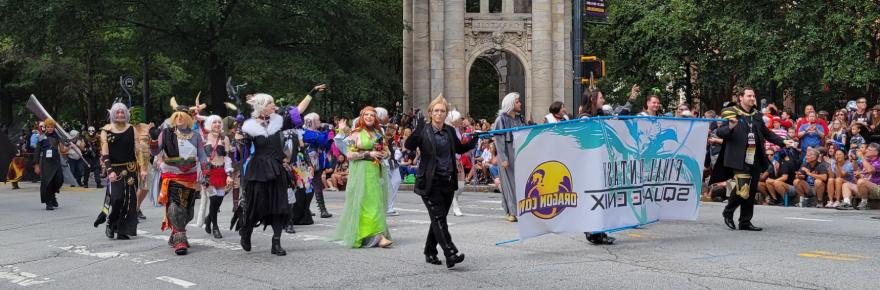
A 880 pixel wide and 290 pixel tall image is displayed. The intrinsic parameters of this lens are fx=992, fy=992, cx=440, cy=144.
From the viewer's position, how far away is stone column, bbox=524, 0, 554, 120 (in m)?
36.9

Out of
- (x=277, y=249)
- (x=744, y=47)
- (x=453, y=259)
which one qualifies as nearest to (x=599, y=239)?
(x=453, y=259)

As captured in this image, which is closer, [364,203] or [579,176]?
[579,176]

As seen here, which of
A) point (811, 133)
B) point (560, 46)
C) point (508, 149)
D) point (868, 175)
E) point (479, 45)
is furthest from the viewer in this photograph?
point (560, 46)

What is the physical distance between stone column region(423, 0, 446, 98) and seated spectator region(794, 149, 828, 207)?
19.5 metres

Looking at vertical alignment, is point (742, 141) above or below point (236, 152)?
above

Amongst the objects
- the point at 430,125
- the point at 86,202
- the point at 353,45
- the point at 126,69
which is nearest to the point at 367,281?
the point at 430,125

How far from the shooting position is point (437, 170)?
9625 millimetres

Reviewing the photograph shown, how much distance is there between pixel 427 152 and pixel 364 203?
1.95 meters

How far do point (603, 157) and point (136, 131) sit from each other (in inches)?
287

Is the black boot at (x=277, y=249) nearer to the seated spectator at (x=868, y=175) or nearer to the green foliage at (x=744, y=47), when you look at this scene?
the seated spectator at (x=868, y=175)

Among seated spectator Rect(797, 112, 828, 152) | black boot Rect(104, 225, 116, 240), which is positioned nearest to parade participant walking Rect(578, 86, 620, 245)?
black boot Rect(104, 225, 116, 240)

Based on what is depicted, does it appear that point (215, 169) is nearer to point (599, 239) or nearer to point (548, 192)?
point (548, 192)

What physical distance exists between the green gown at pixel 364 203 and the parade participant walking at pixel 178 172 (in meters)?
1.90

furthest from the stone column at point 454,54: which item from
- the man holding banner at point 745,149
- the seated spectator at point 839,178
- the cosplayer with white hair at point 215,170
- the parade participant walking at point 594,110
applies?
the parade participant walking at point 594,110
